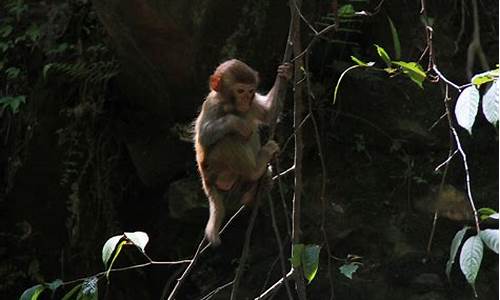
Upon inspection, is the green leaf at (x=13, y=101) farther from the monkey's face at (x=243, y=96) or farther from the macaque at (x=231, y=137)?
the monkey's face at (x=243, y=96)

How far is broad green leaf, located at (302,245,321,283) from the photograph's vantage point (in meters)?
2.40

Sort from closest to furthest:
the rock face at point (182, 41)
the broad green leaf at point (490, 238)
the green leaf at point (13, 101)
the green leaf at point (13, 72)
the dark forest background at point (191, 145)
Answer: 1. the broad green leaf at point (490, 238)
2. the rock face at point (182, 41)
3. the dark forest background at point (191, 145)
4. the green leaf at point (13, 101)
5. the green leaf at point (13, 72)

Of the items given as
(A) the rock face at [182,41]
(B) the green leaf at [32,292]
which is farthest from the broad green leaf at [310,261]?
(A) the rock face at [182,41]

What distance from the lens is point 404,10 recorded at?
6309 mm

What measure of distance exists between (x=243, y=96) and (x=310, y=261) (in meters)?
1.72

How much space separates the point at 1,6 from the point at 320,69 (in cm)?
274

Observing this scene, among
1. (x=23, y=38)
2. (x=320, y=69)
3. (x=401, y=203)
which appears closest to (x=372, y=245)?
(x=401, y=203)

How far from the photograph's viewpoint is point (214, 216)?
13.1 ft

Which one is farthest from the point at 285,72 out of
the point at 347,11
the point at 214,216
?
the point at 214,216

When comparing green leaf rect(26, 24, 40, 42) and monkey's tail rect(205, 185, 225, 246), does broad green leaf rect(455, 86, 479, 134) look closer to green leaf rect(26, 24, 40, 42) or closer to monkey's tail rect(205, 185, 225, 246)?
monkey's tail rect(205, 185, 225, 246)

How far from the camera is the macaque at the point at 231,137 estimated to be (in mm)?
3941

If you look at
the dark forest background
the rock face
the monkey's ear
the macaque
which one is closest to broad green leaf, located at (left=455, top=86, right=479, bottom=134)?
the macaque

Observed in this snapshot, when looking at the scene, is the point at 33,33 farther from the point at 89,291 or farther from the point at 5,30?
the point at 89,291

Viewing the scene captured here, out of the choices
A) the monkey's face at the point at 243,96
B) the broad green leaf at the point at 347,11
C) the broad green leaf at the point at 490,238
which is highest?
the broad green leaf at the point at 347,11
